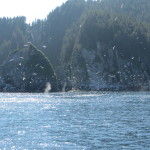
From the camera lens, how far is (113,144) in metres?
50.5

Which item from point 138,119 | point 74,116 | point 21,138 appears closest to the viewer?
point 21,138

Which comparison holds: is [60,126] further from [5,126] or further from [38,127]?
[5,126]

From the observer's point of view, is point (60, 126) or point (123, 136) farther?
point (60, 126)

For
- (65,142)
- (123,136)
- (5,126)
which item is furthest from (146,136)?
(5,126)

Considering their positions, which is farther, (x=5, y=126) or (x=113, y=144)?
(x=5, y=126)

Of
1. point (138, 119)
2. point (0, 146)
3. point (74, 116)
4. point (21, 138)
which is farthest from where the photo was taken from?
point (74, 116)

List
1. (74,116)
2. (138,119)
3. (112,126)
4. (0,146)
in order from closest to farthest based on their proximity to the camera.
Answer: (0,146), (112,126), (138,119), (74,116)

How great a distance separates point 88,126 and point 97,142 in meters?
15.5

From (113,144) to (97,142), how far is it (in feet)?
7.53

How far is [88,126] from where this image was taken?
2657 inches

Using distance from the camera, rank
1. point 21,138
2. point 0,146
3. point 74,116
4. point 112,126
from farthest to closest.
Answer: point 74,116, point 112,126, point 21,138, point 0,146

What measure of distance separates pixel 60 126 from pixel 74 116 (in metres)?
15.8

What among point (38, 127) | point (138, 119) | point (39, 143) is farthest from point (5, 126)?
point (138, 119)

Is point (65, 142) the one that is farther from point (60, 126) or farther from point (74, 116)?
point (74, 116)
